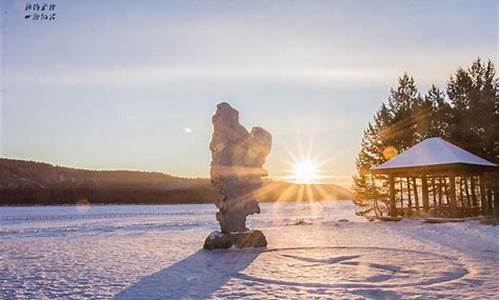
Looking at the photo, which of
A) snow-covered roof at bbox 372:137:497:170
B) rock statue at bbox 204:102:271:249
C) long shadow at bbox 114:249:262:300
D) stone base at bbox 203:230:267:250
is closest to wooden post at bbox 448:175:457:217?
snow-covered roof at bbox 372:137:497:170

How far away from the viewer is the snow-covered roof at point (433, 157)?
23.1 metres

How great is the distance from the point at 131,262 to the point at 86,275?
201cm

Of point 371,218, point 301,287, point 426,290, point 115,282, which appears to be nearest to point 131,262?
point 115,282

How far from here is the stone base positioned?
48.1 feet

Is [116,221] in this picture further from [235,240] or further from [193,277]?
[193,277]

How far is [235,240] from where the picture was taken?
14.8m

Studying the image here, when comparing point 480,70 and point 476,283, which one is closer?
point 476,283

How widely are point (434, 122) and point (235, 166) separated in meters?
22.1

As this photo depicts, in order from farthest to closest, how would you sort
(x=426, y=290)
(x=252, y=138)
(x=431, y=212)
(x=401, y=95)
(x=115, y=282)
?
(x=401, y=95) → (x=431, y=212) → (x=252, y=138) → (x=115, y=282) → (x=426, y=290)

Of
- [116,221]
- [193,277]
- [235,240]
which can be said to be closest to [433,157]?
[235,240]

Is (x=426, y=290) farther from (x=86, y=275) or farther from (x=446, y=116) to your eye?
(x=446, y=116)

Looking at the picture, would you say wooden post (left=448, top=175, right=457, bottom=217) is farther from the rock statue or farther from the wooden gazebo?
the rock statue

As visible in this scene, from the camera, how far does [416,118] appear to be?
3469 centimetres

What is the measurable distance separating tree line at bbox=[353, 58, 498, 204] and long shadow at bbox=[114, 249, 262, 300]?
2203cm
